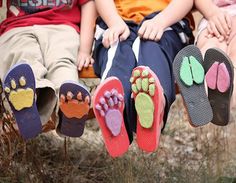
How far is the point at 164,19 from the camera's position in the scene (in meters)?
2.17

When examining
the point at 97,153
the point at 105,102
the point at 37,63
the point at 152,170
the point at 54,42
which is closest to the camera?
the point at 105,102

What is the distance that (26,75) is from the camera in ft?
6.00

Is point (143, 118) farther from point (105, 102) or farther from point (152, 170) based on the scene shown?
point (152, 170)

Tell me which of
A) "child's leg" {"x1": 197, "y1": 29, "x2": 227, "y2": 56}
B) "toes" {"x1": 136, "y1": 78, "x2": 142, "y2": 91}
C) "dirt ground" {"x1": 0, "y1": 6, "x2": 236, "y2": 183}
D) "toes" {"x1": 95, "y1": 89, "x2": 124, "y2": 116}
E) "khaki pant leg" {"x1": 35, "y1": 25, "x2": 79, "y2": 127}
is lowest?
"dirt ground" {"x1": 0, "y1": 6, "x2": 236, "y2": 183}

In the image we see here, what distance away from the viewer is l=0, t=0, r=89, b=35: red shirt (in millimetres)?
2327

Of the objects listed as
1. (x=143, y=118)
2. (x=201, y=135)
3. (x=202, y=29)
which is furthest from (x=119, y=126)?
(x=201, y=135)

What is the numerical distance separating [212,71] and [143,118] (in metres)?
0.25

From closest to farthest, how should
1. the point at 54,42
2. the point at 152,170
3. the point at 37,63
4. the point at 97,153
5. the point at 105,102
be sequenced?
the point at 105,102 < the point at 37,63 < the point at 54,42 < the point at 152,170 < the point at 97,153

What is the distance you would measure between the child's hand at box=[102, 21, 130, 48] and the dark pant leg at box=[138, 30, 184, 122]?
8 centimetres

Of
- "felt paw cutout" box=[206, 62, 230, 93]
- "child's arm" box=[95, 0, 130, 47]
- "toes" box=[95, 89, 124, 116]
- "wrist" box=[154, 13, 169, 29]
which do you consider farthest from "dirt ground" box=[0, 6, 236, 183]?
"felt paw cutout" box=[206, 62, 230, 93]

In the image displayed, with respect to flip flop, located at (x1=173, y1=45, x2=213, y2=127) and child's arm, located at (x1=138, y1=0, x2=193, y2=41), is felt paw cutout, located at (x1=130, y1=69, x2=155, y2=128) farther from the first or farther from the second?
child's arm, located at (x1=138, y1=0, x2=193, y2=41)

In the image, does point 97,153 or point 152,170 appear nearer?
point 152,170

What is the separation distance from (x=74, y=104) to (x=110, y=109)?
0.11 m

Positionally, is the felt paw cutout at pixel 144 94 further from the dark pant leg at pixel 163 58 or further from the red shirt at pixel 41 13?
the red shirt at pixel 41 13
